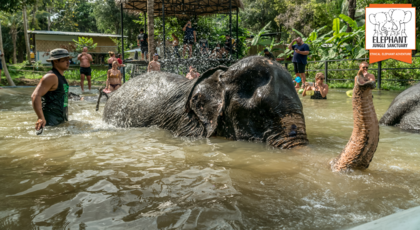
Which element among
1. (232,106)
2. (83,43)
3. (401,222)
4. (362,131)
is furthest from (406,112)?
(83,43)

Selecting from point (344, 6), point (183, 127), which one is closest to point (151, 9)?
point (183, 127)

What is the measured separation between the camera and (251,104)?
12.3 feet

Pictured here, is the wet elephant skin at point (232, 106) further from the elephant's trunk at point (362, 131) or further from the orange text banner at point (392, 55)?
the orange text banner at point (392, 55)

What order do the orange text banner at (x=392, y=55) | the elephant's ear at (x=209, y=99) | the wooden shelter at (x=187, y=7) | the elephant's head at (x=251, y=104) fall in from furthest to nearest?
the wooden shelter at (x=187, y=7) < the orange text banner at (x=392, y=55) < the elephant's ear at (x=209, y=99) < the elephant's head at (x=251, y=104)

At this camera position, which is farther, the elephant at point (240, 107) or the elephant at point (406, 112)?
the elephant at point (406, 112)

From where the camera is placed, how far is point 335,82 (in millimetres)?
15117

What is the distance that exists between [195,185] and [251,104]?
57.0 inches

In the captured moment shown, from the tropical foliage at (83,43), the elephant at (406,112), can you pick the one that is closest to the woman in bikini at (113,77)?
the elephant at (406,112)

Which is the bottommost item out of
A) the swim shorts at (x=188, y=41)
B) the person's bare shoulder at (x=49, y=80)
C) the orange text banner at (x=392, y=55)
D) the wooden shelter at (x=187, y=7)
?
the person's bare shoulder at (x=49, y=80)

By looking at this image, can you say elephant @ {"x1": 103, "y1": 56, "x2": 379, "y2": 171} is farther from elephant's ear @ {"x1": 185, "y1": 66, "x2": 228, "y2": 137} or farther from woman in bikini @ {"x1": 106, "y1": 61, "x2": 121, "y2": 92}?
woman in bikini @ {"x1": 106, "y1": 61, "x2": 121, "y2": 92}

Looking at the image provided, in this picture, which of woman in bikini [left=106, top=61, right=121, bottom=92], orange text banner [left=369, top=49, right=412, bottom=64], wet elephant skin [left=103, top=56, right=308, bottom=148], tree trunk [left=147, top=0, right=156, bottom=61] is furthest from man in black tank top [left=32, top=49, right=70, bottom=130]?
orange text banner [left=369, top=49, right=412, bottom=64]

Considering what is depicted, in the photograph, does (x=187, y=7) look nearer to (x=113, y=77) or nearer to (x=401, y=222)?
(x=113, y=77)

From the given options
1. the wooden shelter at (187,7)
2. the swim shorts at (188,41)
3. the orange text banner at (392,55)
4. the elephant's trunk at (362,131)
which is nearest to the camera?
the elephant's trunk at (362,131)

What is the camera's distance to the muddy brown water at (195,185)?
2008 mm
